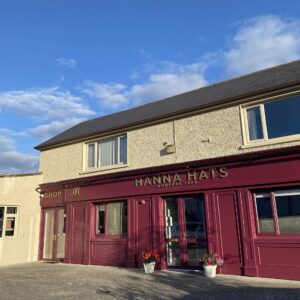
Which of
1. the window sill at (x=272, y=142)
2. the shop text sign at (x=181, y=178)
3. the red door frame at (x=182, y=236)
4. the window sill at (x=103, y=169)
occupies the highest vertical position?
the window sill at (x=103, y=169)

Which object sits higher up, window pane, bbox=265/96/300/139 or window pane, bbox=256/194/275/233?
window pane, bbox=265/96/300/139

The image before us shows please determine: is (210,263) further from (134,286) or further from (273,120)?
(273,120)

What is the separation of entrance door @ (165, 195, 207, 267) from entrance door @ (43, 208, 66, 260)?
5.63m

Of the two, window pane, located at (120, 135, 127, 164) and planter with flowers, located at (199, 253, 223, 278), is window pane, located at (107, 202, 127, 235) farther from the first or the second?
planter with flowers, located at (199, 253, 223, 278)

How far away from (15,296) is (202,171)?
6.64 metres

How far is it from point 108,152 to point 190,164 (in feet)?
14.5

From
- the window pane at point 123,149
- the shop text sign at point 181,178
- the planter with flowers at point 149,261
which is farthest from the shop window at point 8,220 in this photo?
the planter with flowers at point 149,261

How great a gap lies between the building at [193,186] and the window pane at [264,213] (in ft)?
0.10

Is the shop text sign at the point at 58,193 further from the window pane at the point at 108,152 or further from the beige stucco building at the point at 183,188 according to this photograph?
the window pane at the point at 108,152

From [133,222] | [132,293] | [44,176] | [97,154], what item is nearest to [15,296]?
[132,293]

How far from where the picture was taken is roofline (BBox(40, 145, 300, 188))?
10172 millimetres

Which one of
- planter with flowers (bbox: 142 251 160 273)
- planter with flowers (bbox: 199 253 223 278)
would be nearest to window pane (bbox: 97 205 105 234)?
planter with flowers (bbox: 142 251 160 273)

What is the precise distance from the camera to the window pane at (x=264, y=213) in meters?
10.3

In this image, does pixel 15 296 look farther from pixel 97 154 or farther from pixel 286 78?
pixel 286 78
